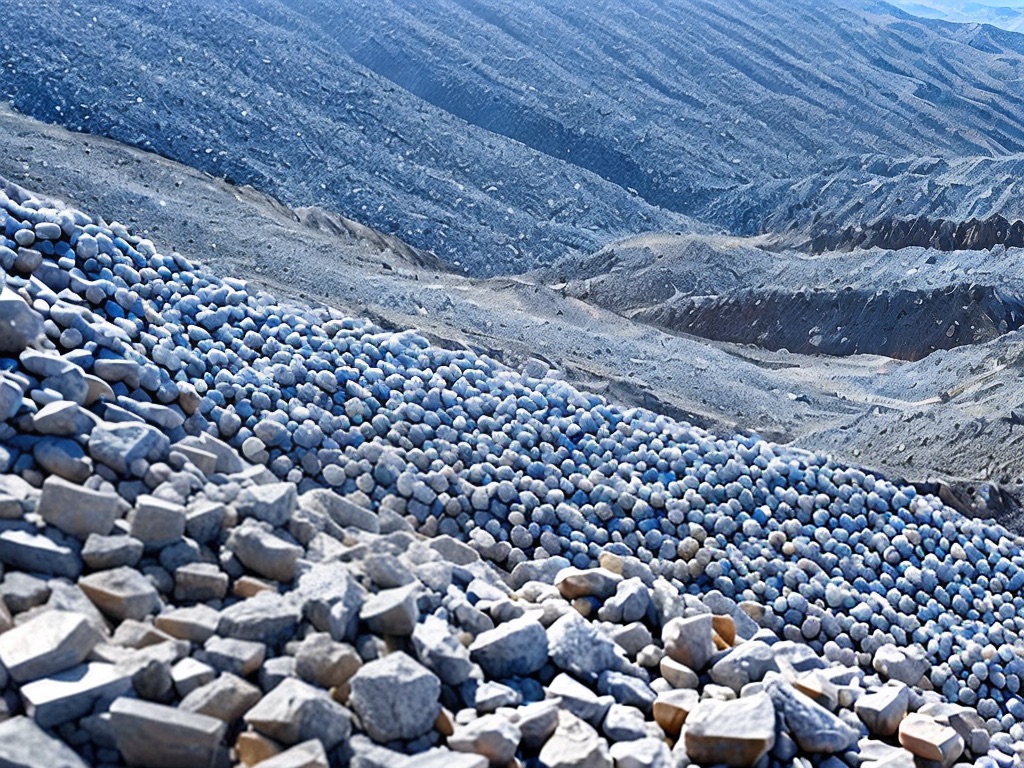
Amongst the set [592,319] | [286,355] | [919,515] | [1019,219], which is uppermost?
[1019,219]

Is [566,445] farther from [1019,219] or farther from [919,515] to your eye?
[1019,219]

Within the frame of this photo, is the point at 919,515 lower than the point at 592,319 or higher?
higher

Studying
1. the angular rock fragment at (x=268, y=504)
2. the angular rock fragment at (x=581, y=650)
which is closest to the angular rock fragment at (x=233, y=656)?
the angular rock fragment at (x=268, y=504)

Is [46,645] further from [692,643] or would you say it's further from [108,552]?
[692,643]

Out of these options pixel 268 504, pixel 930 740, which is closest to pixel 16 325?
pixel 268 504

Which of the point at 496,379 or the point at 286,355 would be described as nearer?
the point at 286,355

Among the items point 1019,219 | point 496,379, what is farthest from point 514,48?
point 496,379

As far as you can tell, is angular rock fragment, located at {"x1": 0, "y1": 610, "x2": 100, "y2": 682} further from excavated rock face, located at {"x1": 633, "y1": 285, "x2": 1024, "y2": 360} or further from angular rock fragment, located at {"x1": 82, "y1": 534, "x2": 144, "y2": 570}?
excavated rock face, located at {"x1": 633, "y1": 285, "x2": 1024, "y2": 360}

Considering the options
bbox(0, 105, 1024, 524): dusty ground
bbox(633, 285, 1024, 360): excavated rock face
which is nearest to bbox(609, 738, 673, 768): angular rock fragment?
bbox(0, 105, 1024, 524): dusty ground
